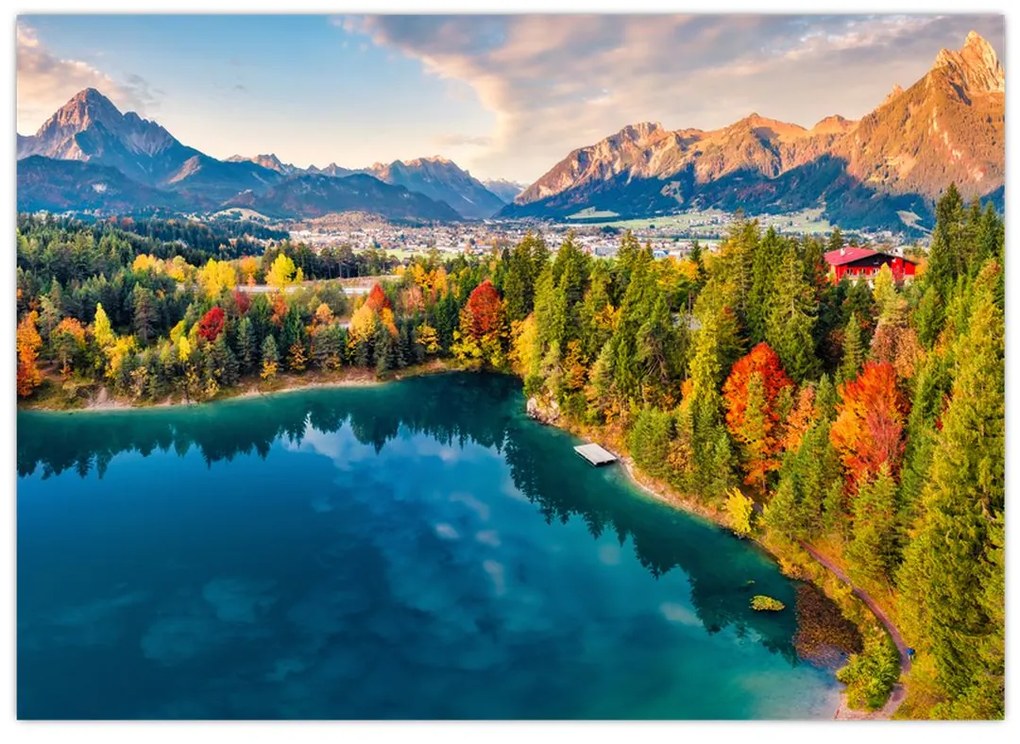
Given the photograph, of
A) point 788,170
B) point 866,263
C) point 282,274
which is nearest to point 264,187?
point 788,170

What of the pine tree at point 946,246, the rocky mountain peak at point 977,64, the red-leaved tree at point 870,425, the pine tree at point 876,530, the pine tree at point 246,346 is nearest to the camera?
the rocky mountain peak at point 977,64

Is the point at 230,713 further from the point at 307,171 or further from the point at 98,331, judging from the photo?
the point at 307,171

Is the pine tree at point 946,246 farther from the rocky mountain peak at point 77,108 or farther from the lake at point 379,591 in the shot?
the rocky mountain peak at point 77,108

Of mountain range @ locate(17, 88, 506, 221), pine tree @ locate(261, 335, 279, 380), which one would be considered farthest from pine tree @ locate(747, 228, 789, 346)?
mountain range @ locate(17, 88, 506, 221)

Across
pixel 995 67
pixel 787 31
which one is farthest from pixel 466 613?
pixel 995 67

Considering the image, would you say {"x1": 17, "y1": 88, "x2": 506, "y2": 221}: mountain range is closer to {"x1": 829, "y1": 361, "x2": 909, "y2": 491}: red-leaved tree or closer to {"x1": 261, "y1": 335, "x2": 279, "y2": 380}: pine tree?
{"x1": 261, "y1": 335, "x2": 279, "y2": 380}: pine tree

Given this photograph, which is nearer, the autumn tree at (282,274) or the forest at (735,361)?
the forest at (735,361)

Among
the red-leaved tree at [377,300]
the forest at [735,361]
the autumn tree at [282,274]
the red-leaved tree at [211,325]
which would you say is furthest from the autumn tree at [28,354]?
the autumn tree at [282,274]
